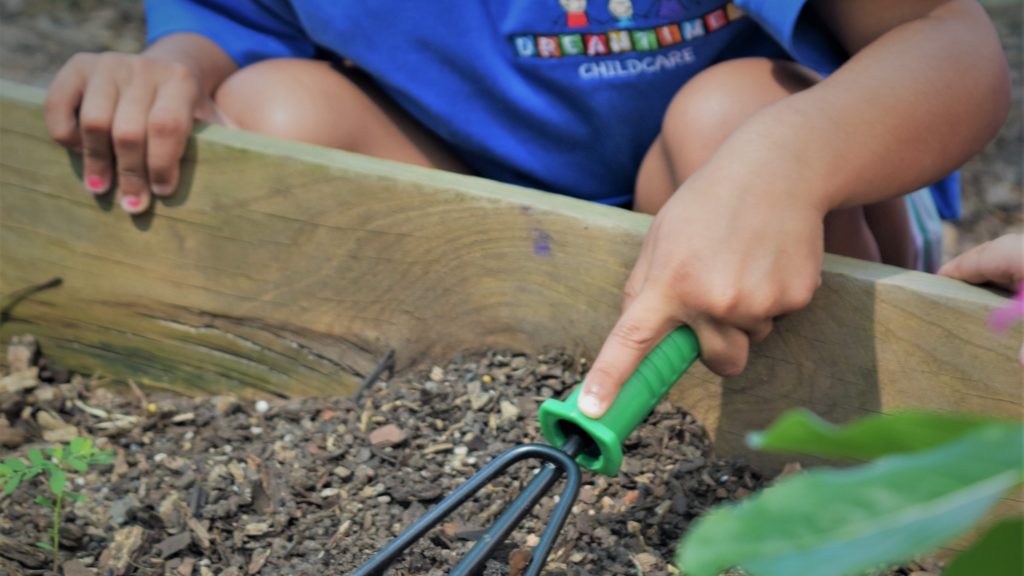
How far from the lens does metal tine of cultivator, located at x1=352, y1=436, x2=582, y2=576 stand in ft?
2.59

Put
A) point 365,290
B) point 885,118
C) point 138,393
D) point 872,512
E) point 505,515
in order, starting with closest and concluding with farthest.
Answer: point 872,512
point 505,515
point 885,118
point 365,290
point 138,393

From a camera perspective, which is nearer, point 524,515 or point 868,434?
point 868,434

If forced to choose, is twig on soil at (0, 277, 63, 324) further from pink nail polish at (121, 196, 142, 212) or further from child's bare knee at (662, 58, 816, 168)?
child's bare knee at (662, 58, 816, 168)

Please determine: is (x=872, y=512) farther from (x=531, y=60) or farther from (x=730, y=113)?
(x=531, y=60)

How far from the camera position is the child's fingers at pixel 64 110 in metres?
1.29

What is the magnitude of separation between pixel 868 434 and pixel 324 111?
3.92 ft

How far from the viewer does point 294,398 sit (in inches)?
53.1

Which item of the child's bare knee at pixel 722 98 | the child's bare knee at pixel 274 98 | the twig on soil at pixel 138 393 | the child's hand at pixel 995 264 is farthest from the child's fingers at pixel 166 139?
the child's hand at pixel 995 264

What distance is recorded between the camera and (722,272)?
37.1 inches

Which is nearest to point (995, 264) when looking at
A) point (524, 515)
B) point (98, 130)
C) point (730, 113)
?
point (730, 113)

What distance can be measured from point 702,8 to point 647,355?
0.57m

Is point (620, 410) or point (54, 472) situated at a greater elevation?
point (620, 410)

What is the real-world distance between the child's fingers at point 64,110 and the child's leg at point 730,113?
0.68m

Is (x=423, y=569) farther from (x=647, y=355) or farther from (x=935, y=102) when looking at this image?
(x=935, y=102)
